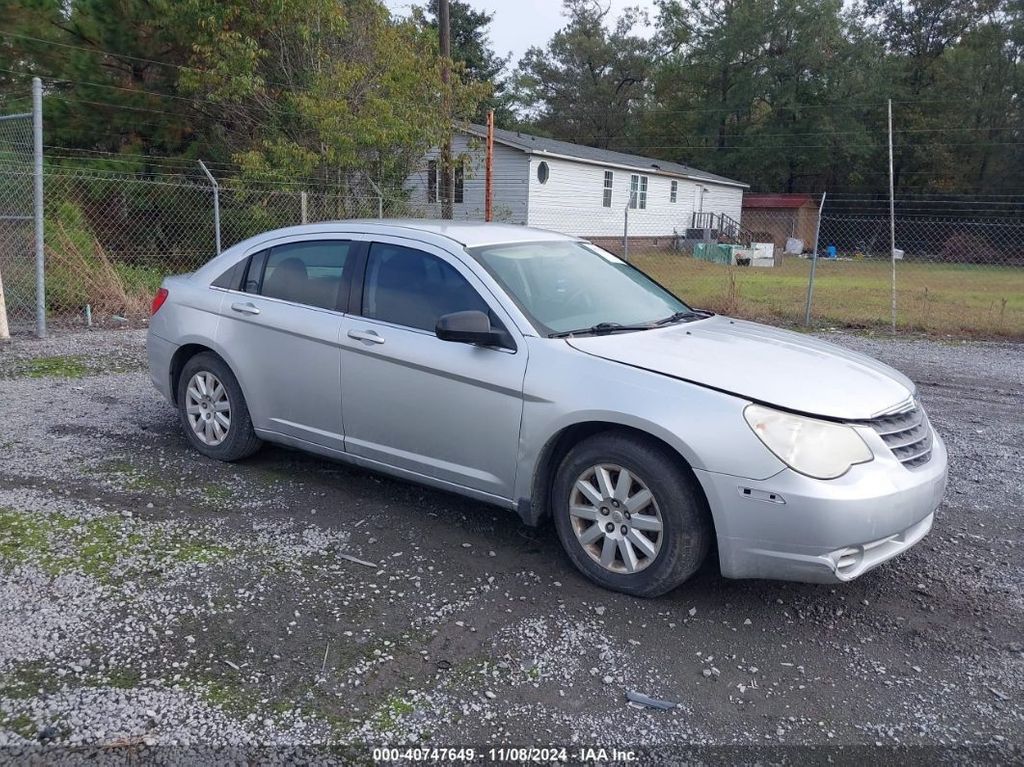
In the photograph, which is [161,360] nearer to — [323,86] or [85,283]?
[85,283]

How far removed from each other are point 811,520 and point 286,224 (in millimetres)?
14557

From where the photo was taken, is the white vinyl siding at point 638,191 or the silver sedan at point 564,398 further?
the white vinyl siding at point 638,191

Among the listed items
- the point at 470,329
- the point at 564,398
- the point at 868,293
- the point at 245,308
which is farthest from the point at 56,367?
the point at 868,293

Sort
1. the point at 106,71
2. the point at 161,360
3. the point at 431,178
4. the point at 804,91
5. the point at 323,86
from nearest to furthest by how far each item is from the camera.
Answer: the point at 161,360 < the point at 323,86 < the point at 106,71 < the point at 431,178 < the point at 804,91

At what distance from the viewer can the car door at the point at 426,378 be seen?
4133 millimetres

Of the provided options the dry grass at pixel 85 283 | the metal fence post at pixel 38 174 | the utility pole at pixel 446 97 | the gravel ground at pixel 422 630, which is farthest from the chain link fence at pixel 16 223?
the utility pole at pixel 446 97

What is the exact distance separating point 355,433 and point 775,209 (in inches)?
1626

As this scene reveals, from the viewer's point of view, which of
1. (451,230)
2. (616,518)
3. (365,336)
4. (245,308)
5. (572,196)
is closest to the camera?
(616,518)

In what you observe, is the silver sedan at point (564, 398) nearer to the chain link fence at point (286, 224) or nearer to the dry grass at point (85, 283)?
the chain link fence at point (286, 224)

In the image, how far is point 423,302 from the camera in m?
4.56

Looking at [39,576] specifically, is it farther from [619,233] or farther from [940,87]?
[940,87]

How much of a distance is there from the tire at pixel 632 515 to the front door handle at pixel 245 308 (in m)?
2.34

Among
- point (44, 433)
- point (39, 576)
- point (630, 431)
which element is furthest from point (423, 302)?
point (44, 433)

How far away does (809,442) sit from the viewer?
346cm
